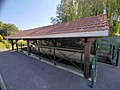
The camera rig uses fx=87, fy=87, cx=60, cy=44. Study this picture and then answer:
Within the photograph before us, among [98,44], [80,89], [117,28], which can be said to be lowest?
[80,89]

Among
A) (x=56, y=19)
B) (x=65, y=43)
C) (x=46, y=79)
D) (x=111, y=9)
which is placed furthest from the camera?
(x=56, y=19)

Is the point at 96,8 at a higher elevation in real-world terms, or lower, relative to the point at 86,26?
higher

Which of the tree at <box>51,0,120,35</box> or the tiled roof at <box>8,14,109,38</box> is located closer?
the tiled roof at <box>8,14,109,38</box>

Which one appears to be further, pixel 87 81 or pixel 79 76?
pixel 79 76

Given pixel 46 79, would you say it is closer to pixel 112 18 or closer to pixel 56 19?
pixel 112 18

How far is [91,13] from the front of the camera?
1273 cm

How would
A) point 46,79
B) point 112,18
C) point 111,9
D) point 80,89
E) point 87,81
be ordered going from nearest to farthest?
1. point 80,89
2. point 87,81
3. point 46,79
4. point 111,9
5. point 112,18

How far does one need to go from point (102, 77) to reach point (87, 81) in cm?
93

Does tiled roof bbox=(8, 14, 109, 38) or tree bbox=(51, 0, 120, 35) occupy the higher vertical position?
tree bbox=(51, 0, 120, 35)

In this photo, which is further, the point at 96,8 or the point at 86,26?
the point at 96,8

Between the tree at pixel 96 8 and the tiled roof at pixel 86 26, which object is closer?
the tiled roof at pixel 86 26

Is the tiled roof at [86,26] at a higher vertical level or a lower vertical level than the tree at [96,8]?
lower

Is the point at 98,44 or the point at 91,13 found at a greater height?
the point at 91,13

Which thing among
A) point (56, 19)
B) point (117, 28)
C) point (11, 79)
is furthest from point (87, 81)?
point (56, 19)
